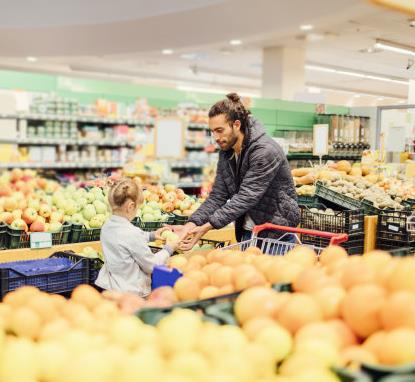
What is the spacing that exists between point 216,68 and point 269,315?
16.4m

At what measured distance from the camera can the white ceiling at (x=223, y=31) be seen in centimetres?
692

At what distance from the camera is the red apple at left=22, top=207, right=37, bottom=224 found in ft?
13.7

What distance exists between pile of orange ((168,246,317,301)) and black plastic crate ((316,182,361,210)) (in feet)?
9.86

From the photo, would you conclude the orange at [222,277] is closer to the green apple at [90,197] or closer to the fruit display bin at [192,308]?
the fruit display bin at [192,308]

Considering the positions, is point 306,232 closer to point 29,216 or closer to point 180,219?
point 180,219

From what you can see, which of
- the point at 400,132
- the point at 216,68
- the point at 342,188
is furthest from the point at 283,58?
the point at 342,188

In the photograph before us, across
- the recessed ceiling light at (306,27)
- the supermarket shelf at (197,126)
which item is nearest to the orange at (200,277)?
the recessed ceiling light at (306,27)

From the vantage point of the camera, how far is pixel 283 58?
12703 millimetres

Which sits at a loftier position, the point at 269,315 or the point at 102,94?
the point at 102,94

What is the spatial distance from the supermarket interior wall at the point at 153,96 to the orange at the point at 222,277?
215 inches

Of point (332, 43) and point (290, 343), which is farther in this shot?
point (332, 43)

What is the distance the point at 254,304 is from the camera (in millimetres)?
1603

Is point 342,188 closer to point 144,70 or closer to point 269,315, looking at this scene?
point 269,315

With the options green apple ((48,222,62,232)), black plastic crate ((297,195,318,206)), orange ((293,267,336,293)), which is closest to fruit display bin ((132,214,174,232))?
green apple ((48,222,62,232))
